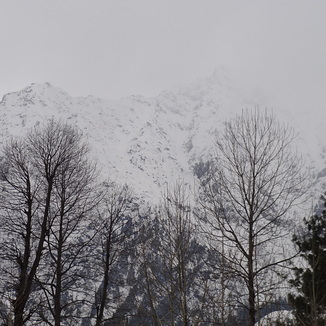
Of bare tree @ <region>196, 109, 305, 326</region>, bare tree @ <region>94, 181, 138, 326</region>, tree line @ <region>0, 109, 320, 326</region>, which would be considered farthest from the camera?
bare tree @ <region>94, 181, 138, 326</region>

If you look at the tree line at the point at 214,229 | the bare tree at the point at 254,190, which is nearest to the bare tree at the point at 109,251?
the tree line at the point at 214,229

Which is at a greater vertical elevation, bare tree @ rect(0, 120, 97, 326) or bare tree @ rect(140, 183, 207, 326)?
bare tree @ rect(0, 120, 97, 326)

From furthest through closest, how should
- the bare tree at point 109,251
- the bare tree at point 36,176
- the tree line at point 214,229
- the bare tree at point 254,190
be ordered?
the bare tree at point 109,251 → the bare tree at point 36,176 → the bare tree at point 254,190 → the tree line at point 214,229

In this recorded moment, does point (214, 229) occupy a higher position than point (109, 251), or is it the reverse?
point (109, 251)

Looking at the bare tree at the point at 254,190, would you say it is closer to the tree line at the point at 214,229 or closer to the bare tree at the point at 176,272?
the tree line at the point at 214,229

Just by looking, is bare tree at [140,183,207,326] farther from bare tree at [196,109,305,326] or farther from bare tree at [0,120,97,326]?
bare tree at [0,120,97,326]

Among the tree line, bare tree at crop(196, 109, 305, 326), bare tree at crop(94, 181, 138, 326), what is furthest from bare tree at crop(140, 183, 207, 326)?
bare tree at crop(94, 181, 138, 326)

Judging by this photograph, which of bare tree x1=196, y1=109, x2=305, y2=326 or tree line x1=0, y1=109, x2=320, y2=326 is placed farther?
bare tree x1=196, y1=109, x2=305, y2=326

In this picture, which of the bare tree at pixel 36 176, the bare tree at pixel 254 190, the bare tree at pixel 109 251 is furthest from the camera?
the bare tree at pixel 109 251

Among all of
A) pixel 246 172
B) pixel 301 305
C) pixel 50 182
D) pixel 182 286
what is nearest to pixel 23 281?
pixel 50 182

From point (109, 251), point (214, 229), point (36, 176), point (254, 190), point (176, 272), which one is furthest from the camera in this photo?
point (109, 251)

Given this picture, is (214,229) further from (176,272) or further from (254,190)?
(176,272)

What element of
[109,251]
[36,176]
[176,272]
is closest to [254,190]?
[176,272]

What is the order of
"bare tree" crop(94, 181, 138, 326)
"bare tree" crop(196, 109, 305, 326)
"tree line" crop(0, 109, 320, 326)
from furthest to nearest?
"bare tree" crop(94, 181, 138, 326) < "bare tree" crop(196, 109, 305, 326) < "tree line" crop(0, 109, 320, 326)
